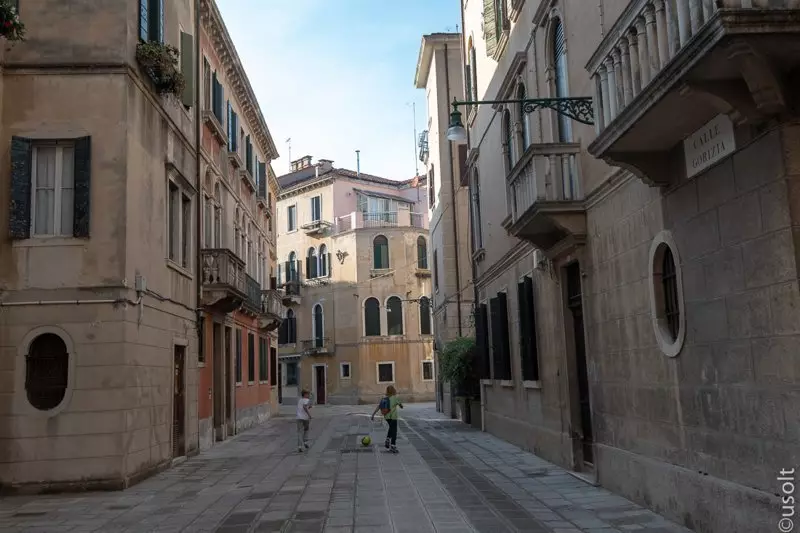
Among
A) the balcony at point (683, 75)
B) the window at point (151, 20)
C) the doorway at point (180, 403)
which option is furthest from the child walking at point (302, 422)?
the balcony at point (683, 75)

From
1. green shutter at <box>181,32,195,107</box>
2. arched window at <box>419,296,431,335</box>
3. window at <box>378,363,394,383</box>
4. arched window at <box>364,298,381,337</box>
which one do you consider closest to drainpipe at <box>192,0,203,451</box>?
green shutter at <box>181,32,195,107</box>

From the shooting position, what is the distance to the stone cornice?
67.0 feet

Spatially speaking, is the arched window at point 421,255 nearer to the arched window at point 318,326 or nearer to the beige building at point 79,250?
the arched window at point 318,326

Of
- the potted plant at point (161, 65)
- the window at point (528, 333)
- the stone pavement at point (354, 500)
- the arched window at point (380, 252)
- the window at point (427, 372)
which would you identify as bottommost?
the stone pavement at point (354, 500)

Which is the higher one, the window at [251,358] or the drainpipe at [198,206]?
the drainpipe at [198,206]

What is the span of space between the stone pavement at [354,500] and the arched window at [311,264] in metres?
33.4

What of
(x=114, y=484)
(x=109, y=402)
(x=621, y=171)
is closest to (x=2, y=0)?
(x=109, y=402)

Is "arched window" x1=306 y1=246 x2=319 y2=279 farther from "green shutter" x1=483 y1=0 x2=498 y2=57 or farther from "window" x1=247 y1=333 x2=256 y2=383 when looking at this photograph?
"green shutter" x1=483 y1=0 x2=498 y2=57

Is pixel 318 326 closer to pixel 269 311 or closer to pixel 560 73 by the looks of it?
pixel 269 311

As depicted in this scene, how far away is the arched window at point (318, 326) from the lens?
47.7 meters

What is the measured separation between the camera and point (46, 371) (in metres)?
12.0

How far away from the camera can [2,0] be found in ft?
31.8

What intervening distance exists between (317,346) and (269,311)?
60.7 ft

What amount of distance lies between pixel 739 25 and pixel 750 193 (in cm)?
173
